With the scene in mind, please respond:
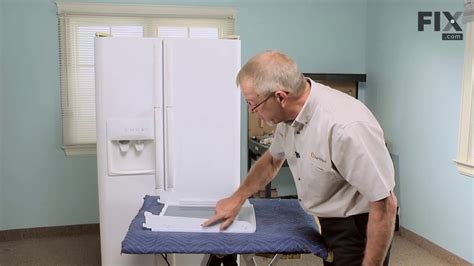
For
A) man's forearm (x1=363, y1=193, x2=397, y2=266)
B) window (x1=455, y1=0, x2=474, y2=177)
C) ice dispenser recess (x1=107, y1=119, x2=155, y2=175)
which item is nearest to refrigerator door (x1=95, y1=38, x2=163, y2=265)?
ice dispenser recess (x1=107, y1=119, x2=155, y2=175)

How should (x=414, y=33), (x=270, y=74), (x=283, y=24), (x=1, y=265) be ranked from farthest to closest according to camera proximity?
(x=283, y=24), (x=414, y=33), (x=1, y=265), (x=270, y=74)

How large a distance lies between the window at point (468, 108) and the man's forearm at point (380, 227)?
2014mm

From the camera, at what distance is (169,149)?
2463mm

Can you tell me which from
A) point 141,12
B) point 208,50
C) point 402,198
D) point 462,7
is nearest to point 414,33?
point 462,7

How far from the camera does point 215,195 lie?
2.56 metres

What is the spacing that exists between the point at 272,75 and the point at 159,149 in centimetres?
129

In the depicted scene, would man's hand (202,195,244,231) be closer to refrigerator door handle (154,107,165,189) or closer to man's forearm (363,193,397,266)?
man's forearm (363,193,397,266)

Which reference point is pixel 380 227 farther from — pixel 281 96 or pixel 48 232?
pixel 48 232

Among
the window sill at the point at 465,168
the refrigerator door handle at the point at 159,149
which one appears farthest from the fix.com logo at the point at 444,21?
the refrigerator door handle at the point at 159,149

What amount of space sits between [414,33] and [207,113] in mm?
2139

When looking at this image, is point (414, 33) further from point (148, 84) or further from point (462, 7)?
point (148, 84)

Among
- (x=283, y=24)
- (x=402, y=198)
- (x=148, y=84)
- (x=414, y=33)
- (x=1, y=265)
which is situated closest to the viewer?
(x=148, y=84)

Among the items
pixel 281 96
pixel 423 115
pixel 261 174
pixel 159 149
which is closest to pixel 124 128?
pixel 159 149

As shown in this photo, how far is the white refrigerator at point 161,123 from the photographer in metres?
2.40
